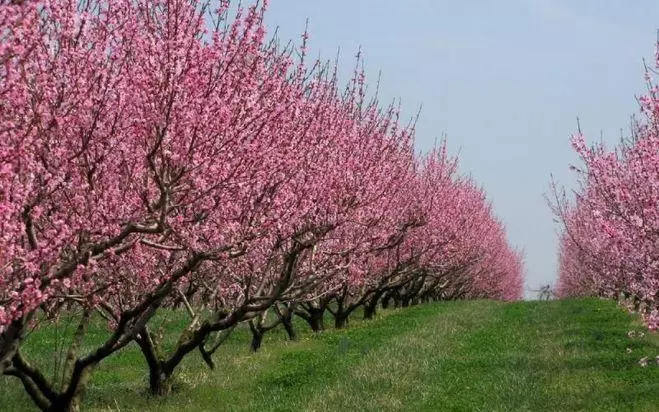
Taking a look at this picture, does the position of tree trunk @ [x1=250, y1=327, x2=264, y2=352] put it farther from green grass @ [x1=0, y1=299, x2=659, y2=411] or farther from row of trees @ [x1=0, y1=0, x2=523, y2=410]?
row of trees @ [x1=0, y1=0, x2=523, y2=410]

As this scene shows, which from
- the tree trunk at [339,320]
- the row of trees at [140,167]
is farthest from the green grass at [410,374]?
the tree trunk at [339,320]

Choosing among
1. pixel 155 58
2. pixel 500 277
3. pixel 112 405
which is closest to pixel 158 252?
pixel 112 405

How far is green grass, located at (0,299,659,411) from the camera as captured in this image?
13.5m

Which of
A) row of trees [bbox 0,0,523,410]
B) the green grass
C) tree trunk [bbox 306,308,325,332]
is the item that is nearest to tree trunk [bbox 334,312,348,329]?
tree trunk [bbox 306,308,325,332]

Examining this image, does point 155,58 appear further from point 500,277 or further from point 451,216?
point 500,277

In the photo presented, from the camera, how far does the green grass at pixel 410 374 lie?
531 inches

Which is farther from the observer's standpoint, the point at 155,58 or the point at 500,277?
the point at 500,277

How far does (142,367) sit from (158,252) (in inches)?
325

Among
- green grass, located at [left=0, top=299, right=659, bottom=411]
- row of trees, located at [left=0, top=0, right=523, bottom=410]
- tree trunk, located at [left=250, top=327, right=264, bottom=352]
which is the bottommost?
green grass, located at [left=0, top=299, right=659, bottom=411]

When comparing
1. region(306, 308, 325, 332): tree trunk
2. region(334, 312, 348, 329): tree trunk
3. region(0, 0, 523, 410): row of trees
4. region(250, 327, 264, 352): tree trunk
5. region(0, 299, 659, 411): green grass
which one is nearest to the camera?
region(0, 0, 523, 410): row of trees

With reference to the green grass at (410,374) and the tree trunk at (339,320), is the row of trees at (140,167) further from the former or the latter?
the tree trunk at (339,320)

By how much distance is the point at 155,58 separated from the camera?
381 inches

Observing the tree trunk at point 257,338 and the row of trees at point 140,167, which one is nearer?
the row of trees at point 140,167

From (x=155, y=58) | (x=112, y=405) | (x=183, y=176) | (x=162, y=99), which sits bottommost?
(x=112, y=405)
